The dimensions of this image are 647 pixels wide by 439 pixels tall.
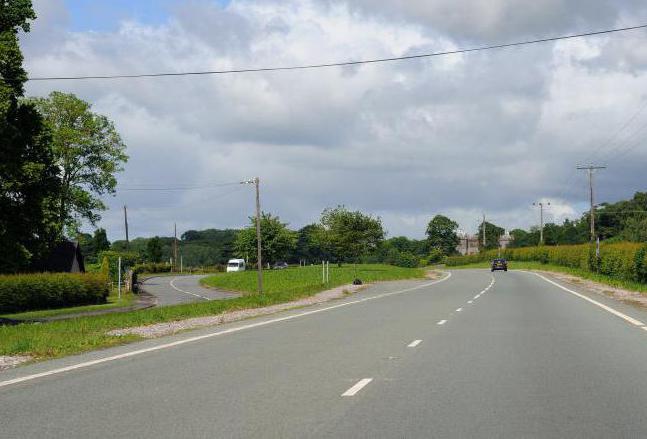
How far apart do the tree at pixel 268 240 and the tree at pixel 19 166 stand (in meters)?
69.8

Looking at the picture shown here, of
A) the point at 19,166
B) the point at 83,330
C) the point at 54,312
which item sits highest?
the point at 19,166

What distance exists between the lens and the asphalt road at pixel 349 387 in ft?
24.2

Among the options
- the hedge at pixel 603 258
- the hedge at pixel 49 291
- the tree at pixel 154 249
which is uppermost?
the tree at pixel 154 249

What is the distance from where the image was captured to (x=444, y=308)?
27922 mm

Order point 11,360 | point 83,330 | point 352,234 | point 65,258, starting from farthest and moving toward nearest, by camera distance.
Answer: point 352,234 < point 65,258 < point 83,330 < point 11,360

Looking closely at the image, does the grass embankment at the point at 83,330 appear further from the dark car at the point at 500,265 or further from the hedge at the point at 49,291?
the dark car at the point at 500,265

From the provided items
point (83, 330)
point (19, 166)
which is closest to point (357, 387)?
point (83, 330)

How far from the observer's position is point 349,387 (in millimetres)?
9828

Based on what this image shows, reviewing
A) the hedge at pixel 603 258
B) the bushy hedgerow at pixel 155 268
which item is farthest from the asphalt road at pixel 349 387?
the bushy hedgerow at pixel 155 268

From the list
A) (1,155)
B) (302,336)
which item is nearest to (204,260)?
(1,155)

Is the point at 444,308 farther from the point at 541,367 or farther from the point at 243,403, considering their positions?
the point at 243,403

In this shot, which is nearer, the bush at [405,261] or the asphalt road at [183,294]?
the asphalt road at [183,294]

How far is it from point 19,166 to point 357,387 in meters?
27.0

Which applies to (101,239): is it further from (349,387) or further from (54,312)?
(349,387)
